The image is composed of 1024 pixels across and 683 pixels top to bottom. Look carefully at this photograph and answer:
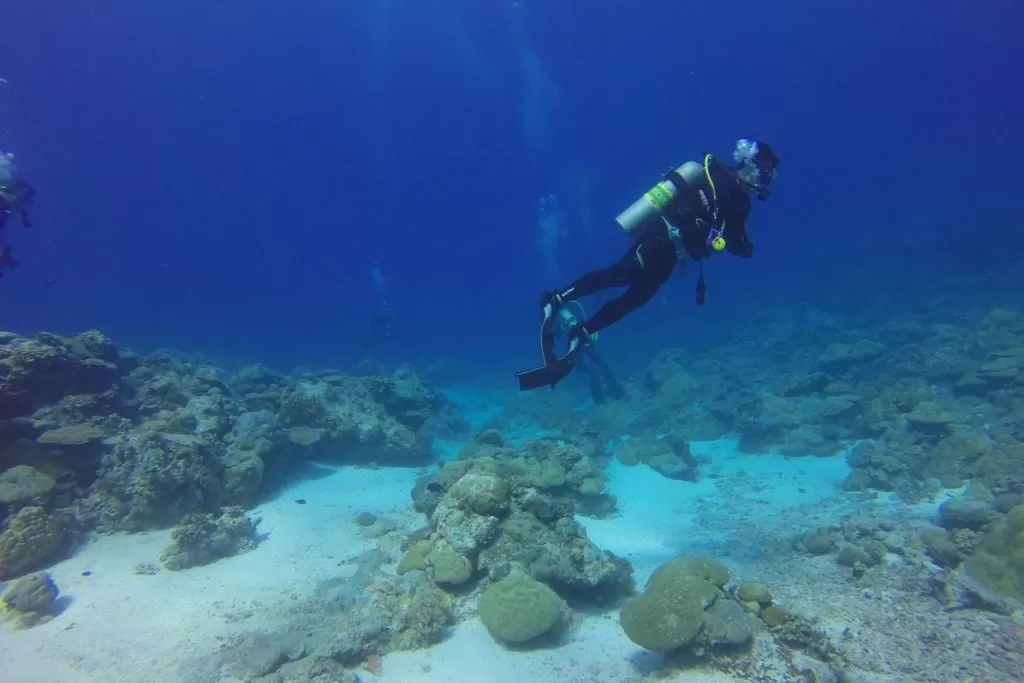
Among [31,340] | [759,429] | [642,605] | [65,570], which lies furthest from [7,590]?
[759,429]

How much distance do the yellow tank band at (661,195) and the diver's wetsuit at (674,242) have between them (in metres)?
0.11

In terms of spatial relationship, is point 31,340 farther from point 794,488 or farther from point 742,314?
point 742,314

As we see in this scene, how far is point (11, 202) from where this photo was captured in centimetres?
1288

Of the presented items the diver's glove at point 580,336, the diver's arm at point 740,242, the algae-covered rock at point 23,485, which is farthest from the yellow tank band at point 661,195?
the algae-covered rock at point 23,485

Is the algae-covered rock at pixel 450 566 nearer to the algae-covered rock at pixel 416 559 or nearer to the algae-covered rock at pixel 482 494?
the algae-covered rock at pixel 416 559

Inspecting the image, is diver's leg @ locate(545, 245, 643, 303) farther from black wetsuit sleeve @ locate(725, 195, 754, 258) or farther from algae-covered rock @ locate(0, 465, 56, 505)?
algae-covered rock @ locate(0, 465, 56, 505)

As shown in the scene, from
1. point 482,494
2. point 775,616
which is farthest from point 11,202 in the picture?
point 775,616

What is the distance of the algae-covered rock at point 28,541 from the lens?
716cm

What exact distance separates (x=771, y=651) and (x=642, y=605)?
1.35 metres

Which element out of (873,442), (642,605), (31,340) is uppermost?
(31,340)

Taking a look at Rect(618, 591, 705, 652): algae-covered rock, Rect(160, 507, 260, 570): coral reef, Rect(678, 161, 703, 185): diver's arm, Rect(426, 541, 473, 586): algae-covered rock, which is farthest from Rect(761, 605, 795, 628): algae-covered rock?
Rect(160, 507, 260, 570): coral reef

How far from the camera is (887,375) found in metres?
15.3

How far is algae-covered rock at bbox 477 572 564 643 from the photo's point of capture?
5684 millimetres

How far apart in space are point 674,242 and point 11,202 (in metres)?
16.7
